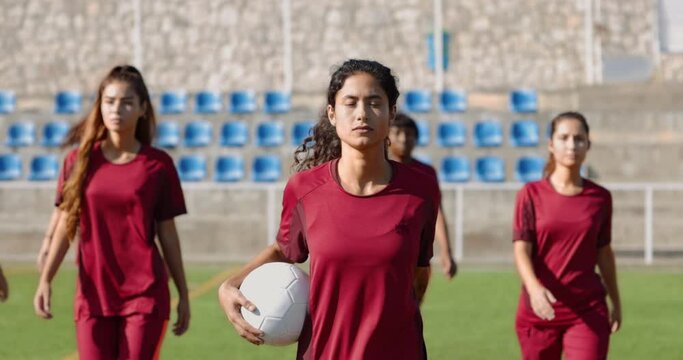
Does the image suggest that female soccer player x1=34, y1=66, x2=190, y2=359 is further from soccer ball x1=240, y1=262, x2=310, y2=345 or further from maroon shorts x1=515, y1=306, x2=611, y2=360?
maroon shorts x1=515, y1=306, x2=611, y2=360

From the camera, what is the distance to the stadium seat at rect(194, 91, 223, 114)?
20.6 meters

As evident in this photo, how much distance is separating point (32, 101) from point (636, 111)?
10.9m

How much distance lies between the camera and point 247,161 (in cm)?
1956

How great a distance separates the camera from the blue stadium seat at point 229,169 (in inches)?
750

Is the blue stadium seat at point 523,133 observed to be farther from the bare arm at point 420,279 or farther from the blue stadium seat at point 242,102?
the bare arm at point 420,279

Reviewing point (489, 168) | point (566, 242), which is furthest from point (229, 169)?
point (566, 242)

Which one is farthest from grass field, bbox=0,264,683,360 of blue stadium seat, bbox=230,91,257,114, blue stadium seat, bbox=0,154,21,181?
blue stadium seat, bbox=230,91,257,114

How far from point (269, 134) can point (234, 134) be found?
595 mm

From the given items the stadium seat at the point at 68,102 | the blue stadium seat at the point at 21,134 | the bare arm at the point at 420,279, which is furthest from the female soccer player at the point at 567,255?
the stadium seat at the point at 68,102

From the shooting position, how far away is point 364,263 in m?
3.73

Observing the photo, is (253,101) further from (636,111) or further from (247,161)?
(636,111)

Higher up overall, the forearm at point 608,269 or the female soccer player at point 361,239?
the female soccer player at point 361,239

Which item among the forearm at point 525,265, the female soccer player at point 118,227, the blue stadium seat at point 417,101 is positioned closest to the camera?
the female soccer player at point 118,227

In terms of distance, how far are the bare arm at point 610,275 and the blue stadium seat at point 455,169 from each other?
12.3 m
